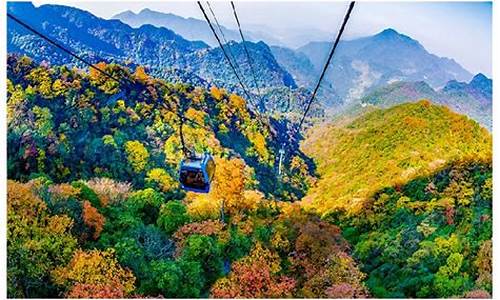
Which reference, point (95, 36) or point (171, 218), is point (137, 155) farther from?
point (95, 36)

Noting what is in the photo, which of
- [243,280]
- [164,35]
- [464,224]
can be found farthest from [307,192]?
[164,35]

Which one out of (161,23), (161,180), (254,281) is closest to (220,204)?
(161,180)

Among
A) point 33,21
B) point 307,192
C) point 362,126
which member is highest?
point 33,21

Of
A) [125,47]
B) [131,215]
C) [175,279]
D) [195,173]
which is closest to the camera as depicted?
[195,173]

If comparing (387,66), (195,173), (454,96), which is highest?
(195,173)

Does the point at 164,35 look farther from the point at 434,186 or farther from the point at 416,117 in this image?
the point at 434,186

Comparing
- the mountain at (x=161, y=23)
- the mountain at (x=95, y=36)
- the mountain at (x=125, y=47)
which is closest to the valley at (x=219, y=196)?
the mountain at (x=125, y=47)

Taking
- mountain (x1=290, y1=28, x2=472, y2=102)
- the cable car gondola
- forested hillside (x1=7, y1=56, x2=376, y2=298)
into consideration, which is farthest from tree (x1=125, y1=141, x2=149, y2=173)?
mountain (x1=290, y1=28, x2=472, y2=102)

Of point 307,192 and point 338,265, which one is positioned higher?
point 338,265
